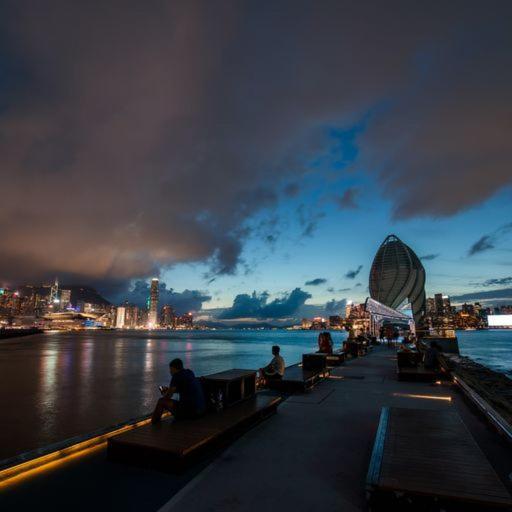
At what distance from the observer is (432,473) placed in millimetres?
3742

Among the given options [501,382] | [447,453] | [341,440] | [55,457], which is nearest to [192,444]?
[55,457]

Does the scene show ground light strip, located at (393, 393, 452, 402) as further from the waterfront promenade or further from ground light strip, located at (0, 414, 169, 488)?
ground light strip, located at (0, 414, 169, 488)

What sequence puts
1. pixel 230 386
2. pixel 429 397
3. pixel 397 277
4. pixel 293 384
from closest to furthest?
pixel 230 386, pixel 429 397, pixel 293 384, pixel 397 277

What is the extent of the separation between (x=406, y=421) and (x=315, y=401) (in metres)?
4.12

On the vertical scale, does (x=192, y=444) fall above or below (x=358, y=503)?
above

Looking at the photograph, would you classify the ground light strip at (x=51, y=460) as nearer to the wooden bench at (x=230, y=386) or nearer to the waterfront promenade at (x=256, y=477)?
the waterfront promenade at (x=256, y=477)

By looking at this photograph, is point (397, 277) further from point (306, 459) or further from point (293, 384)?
point (306, 459)

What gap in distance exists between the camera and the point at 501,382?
1559 cm

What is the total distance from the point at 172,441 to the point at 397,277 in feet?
483

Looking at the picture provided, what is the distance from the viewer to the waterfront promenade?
158 inches

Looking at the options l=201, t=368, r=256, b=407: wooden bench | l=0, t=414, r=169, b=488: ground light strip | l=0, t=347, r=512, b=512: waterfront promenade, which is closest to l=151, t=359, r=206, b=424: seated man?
l=0, t=347, r=512, b=512: waterfront promenade

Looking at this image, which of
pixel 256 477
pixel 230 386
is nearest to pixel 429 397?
pixel 230 386

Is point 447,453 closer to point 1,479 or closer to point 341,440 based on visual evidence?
point 341,440

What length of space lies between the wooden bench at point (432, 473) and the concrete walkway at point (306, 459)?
57 centimetres
